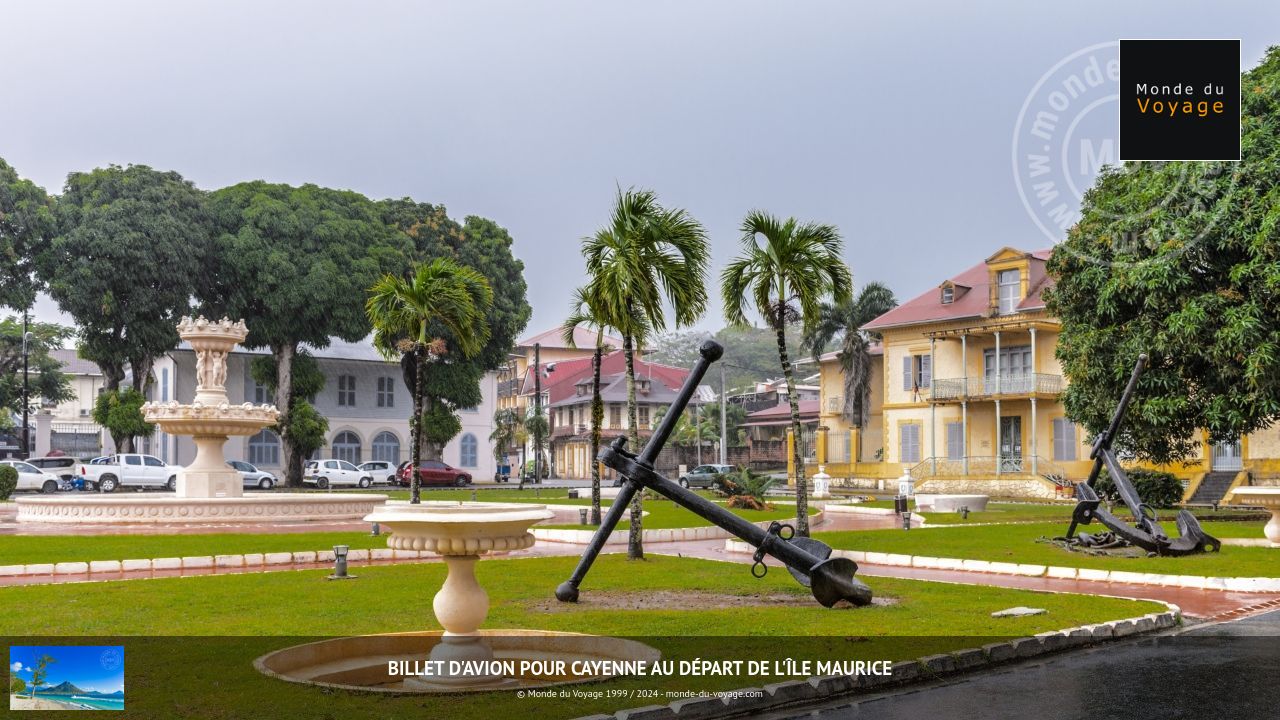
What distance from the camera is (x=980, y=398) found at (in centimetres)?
5003

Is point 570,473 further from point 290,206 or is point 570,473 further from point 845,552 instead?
point 845,552

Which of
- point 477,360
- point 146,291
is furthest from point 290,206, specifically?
point 477,360

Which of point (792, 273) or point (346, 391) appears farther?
point (346, 391)

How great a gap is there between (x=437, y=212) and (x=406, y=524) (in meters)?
51.5

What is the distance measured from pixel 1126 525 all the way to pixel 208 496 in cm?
2132

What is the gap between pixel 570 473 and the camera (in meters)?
83.6

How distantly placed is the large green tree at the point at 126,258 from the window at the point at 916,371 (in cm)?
3191

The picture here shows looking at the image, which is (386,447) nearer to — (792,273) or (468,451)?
(468,451)

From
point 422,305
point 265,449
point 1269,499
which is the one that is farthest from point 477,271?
point 1269,499

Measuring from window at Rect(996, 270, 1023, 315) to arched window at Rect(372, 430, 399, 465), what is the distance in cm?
3194

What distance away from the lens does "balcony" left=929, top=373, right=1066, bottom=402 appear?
48344 mm

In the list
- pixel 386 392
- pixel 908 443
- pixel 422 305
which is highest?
pixel 422 305

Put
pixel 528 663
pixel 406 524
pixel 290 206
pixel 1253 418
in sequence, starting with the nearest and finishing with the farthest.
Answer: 1. pixel 406 524
2. pixel 528 663
3. pixel 1253 418
4. pixel 290 206

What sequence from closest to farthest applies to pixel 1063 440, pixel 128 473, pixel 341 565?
1. pixel 341 565
2. pixel 128 473
3. pixel 1063 440
